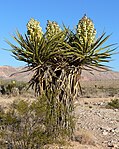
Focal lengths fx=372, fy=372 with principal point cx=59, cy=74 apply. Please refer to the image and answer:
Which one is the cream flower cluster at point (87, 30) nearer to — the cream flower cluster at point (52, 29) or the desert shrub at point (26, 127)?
the cream flower cluster at point (52, 29)

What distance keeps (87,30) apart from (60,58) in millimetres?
1272

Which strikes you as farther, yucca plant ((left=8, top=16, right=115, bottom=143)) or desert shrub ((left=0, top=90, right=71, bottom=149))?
yucca plant ((left=8, top=16, right=115, bottom=143))

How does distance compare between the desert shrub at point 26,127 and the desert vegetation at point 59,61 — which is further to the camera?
the desert vegetation at point 59,61

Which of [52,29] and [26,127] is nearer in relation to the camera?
[26,127]

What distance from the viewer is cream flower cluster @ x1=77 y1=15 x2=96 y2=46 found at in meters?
12.1

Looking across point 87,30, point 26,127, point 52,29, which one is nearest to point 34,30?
point 52,29

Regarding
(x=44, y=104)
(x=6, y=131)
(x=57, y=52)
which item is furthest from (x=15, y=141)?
(x=57, y=52)

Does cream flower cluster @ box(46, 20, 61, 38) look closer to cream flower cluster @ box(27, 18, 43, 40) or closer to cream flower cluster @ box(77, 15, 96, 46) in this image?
cream flower cluster @ box(27, 18, 43, 40)

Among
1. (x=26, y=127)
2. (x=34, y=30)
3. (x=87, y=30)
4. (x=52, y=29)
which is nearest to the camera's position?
(x=26, y=127)

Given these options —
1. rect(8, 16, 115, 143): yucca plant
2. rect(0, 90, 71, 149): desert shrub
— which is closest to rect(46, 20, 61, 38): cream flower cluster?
rect(8, 16, 115, 143): yucca plant

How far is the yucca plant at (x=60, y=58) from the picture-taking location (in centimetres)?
1178

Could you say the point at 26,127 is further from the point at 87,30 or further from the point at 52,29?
the point at 87,30

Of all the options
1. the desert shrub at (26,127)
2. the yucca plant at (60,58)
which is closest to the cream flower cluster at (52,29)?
the yucca plant at (60,58)

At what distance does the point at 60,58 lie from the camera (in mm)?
12281
